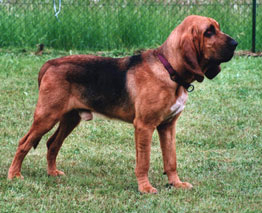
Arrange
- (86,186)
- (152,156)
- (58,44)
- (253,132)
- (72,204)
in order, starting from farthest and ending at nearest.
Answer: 1. (58,44)
2. (253,132)
3. (152,156)
4. (86,186)
5. (72,204)

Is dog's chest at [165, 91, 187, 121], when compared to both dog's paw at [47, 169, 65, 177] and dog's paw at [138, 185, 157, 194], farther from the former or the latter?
dog's paw at [47, 169, 65, 177]

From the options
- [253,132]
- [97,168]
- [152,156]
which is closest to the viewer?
[97,168]

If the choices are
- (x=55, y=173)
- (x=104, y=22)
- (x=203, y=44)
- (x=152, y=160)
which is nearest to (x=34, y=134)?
(x=55, y=173)

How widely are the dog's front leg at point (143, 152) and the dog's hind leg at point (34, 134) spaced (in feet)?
2.75

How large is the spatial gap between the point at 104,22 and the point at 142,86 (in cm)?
708

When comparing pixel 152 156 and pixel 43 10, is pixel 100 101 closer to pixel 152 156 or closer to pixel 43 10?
pixel 152 156

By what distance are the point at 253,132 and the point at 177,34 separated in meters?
2.74

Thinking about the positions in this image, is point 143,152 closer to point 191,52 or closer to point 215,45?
point 191,52

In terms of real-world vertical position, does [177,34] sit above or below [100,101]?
above

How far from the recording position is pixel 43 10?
39.5 feet

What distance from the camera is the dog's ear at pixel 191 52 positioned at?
15.8 ft

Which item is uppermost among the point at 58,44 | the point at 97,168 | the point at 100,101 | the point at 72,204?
the point at 100,101

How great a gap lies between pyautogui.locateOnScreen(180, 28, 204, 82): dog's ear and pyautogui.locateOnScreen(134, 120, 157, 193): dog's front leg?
2.16ft

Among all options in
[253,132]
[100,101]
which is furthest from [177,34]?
[253,132]
